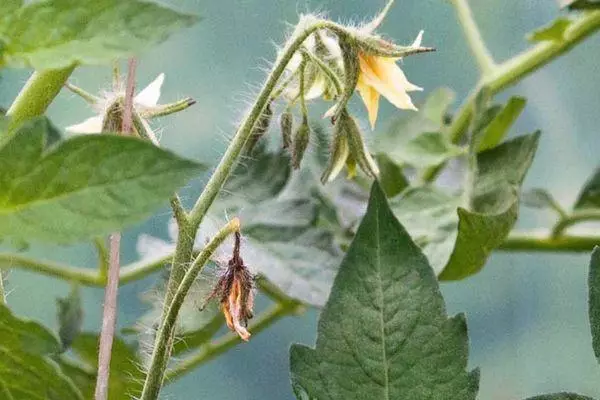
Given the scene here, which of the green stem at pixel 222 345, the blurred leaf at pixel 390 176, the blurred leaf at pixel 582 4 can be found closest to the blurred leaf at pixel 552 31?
the blurred leaf at pixel 582 4

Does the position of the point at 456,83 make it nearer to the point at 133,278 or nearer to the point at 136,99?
the point at 133,278

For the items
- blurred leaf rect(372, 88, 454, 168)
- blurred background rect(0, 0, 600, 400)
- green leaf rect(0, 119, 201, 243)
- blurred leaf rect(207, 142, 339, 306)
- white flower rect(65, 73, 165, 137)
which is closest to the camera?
green leaf rect(0, 119, 201, 243)

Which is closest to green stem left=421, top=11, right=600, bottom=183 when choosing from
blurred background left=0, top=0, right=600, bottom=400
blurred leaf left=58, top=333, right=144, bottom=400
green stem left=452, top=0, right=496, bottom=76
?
green stem left=452, top=0, right=496, bottom=76

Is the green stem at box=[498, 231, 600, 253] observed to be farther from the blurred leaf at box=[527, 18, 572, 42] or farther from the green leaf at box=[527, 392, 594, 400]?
the green leaf at box=[527, 392, 594, 400]

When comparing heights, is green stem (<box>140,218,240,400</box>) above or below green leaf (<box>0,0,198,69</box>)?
below

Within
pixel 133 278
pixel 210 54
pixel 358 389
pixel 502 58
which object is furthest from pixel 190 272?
pixel 502 58

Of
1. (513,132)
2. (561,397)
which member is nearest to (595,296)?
(561,397)

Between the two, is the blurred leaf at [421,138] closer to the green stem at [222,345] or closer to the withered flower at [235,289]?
the green stem at [222,345]
